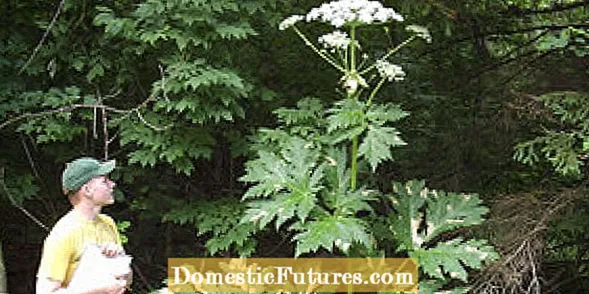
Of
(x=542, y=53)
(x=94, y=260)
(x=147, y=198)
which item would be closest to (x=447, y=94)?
(x=542, y=53)

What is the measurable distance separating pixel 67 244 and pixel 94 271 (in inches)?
5.3

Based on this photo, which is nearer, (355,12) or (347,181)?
(355,12)

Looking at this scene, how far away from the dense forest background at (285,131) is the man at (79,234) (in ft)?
2.71

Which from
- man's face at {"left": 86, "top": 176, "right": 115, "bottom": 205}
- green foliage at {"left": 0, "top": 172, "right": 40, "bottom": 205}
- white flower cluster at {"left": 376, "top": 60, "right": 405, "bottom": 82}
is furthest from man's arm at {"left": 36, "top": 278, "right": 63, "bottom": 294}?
green foliage at {"left": 0, "top": 172, "right": 40, "bottom": 205}

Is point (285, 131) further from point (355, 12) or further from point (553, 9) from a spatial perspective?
point (553, 9)

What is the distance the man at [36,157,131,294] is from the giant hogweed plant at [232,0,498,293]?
811mm

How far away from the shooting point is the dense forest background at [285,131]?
3.45 meters

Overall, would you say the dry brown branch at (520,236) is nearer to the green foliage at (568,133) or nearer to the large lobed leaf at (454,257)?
the green foliage at (568,133)

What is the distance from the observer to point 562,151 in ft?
11.6

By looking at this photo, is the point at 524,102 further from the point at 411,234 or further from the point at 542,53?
the point at 411,234

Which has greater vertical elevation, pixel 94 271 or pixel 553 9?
pixel 553 9

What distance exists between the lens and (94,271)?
7.66 feet

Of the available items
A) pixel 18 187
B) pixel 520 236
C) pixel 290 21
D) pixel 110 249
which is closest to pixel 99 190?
pixel 110 249

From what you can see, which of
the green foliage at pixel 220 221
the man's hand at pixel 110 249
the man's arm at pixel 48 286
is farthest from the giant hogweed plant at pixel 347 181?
the man's arm at pixel 48 286
